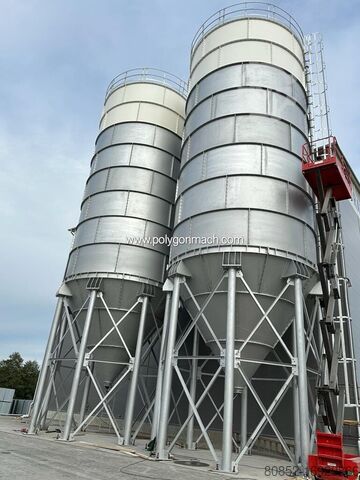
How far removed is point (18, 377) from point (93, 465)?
3761cm

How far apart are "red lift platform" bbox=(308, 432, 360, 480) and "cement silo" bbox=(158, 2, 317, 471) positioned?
41.9 inches

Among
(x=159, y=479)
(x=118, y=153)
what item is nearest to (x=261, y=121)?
(x=118, y=153)

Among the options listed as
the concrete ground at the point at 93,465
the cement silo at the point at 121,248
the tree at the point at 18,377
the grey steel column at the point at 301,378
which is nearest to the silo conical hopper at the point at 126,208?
the cement silo at the point at 121,248

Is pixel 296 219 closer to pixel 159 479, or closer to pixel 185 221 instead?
pixel 185 221

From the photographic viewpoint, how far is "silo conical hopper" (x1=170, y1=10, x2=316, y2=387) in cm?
1104

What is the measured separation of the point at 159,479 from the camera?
24.5ft

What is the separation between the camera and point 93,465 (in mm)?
8289

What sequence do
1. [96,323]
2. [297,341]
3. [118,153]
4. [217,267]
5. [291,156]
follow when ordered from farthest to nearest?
[118,153], [96,323], [291,156], [217,267], [297,341]

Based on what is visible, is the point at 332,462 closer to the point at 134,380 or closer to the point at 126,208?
the point at 134,380

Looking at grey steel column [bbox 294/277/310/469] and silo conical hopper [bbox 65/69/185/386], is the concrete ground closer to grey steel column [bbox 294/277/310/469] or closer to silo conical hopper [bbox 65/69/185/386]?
grey steel column [bbox 294/277/310/469]

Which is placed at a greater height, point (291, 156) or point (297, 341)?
point (291, 156)

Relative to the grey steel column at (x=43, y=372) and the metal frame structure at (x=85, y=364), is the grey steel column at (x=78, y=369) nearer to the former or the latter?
the metal frame structure at (x=85, y=364)

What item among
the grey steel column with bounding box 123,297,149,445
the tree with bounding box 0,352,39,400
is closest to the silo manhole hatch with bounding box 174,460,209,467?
the grey steel column with bounding box 123,297,149,445

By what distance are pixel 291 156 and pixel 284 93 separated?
2.59 meters
